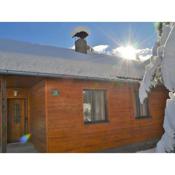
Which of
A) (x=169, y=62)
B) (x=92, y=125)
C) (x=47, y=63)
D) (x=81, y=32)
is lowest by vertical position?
(x=92, y=125)

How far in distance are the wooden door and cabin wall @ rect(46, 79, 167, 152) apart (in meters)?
4.10

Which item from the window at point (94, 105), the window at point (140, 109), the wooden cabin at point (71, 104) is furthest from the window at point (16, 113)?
the window at point (140, 109)

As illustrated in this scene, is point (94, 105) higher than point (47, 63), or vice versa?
point (47, 63)

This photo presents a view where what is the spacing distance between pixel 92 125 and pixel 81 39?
5.91 metres

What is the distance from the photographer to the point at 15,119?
10438 mm

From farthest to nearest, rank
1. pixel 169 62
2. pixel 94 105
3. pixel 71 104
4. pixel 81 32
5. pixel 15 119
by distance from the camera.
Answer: pixel 81 32, pixel 15 119, pixel 94 105, pixel 71 104, pixel 169 62

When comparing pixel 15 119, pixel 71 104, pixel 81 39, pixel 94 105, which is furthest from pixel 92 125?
pixel 81 39

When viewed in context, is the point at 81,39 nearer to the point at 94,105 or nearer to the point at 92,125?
the point at 94,105

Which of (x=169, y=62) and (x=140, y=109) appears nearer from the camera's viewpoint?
(x=169, y=62)
